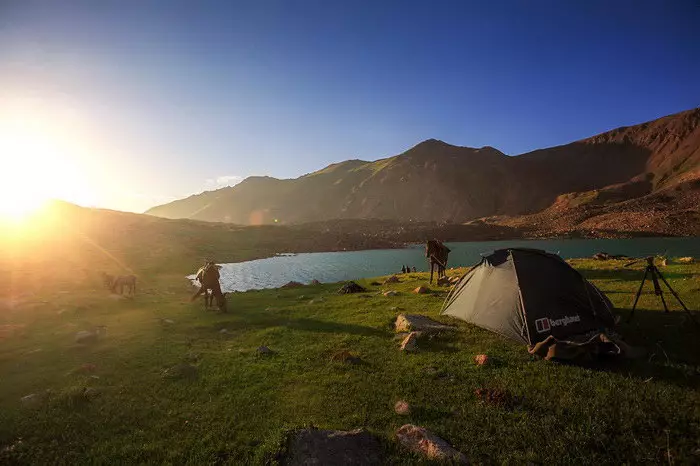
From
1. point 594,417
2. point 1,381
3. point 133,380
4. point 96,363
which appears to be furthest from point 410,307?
point 1,381

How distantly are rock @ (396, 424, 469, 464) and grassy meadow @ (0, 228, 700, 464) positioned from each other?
0.84 feet

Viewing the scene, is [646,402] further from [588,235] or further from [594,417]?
[588,235]

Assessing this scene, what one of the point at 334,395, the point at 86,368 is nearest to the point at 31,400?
the point at 86,368

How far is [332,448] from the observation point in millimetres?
7227

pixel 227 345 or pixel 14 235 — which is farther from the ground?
pixel 14 235

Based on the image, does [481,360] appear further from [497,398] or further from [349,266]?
[349,266]

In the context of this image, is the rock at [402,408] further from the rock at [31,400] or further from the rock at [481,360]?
the rock at [31,400]

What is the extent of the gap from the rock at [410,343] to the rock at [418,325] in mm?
833

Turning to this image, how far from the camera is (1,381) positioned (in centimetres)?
1277

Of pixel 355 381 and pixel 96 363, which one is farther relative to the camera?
pixel 96 363

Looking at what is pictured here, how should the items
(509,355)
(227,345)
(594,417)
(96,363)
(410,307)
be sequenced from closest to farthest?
(594,417)
(509,355)
(96,363)
(227,345)
(410,307)

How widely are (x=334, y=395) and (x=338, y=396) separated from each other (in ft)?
0.57

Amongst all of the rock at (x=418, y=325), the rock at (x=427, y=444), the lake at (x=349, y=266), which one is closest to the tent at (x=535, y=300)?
the rock at (x=418, y=325)

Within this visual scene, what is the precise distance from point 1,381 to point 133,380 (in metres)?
5.12
